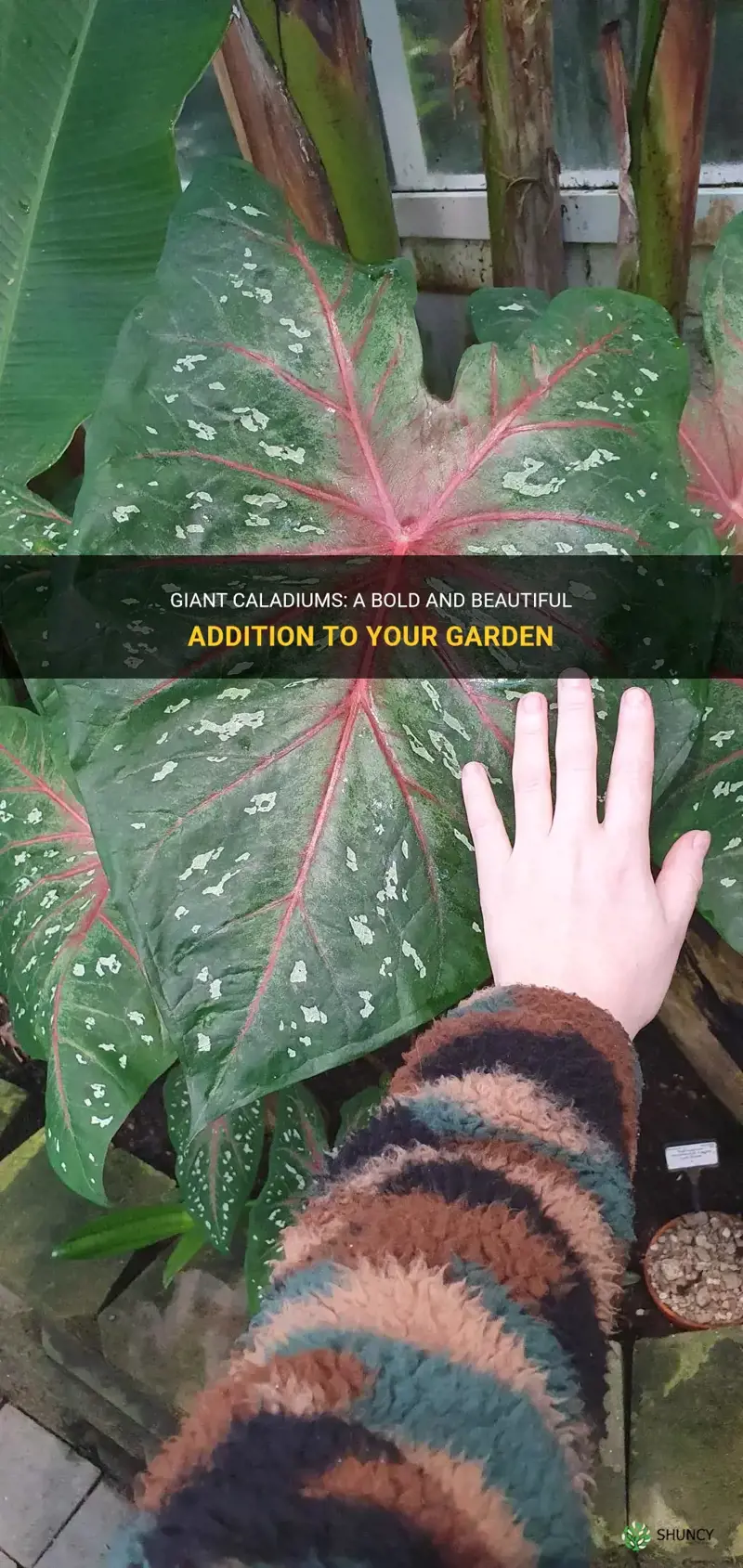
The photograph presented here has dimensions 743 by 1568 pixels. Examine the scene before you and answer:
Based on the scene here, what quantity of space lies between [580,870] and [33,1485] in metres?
1.46

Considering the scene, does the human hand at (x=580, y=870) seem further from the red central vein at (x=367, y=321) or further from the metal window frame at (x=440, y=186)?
the metal window frame at (x=440, y=186)

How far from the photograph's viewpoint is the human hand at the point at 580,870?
0.61 metres

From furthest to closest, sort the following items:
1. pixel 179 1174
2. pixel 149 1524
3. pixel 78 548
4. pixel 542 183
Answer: pixel 179 1174 → pixel 542 183 → pixel 78 548 → pixel 149 1524

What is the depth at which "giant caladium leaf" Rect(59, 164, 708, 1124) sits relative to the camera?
2.04ft

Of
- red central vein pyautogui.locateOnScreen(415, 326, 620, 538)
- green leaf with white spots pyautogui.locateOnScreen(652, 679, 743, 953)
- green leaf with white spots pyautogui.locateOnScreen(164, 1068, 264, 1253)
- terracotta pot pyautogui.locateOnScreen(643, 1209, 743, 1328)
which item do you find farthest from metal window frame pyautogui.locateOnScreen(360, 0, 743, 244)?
terracotta pot pyautogui.locateOnScreen(643, 1209, 743, 1328)

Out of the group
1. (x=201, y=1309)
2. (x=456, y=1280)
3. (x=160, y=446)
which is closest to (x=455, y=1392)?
(x=456, y=1280)

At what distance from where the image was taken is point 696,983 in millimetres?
1263

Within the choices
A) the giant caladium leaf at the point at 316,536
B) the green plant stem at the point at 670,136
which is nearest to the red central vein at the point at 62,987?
the giant caladium leaf at the point at 316,536

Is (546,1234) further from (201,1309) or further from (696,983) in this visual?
(201,1309)

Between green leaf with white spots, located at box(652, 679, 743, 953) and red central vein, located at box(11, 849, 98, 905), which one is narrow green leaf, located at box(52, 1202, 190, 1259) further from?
green leaf with white spots, located at box(652, 679, 743, 953)

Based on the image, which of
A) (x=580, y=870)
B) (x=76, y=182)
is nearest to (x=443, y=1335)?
(x=580, y=870)

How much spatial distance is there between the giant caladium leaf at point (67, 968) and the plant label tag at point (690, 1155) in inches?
28.8

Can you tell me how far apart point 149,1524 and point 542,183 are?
113 cm

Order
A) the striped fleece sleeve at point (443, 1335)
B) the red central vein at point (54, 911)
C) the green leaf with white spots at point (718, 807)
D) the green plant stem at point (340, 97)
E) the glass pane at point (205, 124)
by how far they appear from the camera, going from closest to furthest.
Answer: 1. the striped fleece sleeve at point (443, 1335)
2. the green leaf with white spots at point (718, 807)
3. the green plant stem at point (340, 97)
4. the red central vein at point (54, 911)
5. the glass pane at point (205, 124)
